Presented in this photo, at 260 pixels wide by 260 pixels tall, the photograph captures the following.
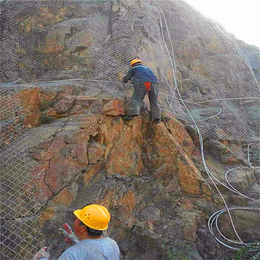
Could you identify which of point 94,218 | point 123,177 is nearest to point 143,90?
point 123,177

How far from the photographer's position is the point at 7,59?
5.66 metres

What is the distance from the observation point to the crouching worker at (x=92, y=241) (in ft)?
5.14

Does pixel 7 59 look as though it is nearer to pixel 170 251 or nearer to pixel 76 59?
pixel 76 59

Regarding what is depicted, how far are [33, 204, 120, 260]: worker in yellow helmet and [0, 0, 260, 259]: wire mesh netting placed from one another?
2.09m

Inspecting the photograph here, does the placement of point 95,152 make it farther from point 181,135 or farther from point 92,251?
point 92,251

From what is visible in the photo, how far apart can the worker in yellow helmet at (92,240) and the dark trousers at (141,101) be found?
2293mm

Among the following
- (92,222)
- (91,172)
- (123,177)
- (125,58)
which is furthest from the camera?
(125,58)

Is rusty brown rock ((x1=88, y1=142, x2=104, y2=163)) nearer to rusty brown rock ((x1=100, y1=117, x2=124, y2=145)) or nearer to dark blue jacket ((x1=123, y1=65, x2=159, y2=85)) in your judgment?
rusty brown rock ((x1=100, y1=117, x2=124, y2=145))

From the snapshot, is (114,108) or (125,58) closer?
(114,108)

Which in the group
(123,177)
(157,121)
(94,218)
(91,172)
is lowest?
(123,177)

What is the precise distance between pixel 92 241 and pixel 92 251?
0.25ft

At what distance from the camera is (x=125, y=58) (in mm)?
5359

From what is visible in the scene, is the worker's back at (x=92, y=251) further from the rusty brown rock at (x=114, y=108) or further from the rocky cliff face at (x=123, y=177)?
the rusty brown rock at (x=114, y=108)

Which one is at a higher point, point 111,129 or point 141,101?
point 141,101
